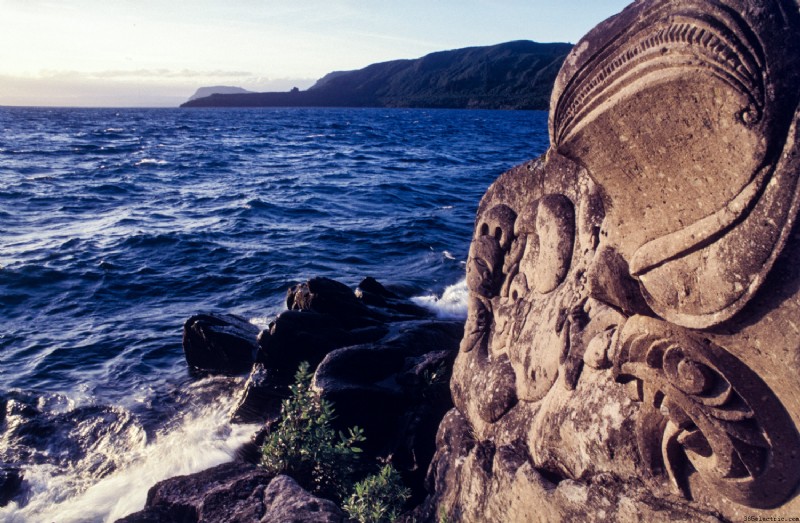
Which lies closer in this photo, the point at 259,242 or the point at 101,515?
the point at 101,515

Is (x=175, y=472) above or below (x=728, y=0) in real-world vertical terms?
below

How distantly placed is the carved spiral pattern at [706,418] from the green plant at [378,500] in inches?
91.5

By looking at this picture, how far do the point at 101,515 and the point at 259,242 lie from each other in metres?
14.3

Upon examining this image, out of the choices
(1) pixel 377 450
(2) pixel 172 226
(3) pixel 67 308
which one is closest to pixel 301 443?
(1) pixel 377 450

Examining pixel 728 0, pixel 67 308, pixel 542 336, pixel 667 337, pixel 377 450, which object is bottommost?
pixel 67 308

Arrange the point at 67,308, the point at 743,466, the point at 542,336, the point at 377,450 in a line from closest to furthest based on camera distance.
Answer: the point at 743,466 → the point at 542,336 → the point at 377,450 → the point at 67,308

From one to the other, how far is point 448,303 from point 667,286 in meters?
11.3

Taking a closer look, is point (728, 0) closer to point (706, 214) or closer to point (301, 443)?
point (706, 214)

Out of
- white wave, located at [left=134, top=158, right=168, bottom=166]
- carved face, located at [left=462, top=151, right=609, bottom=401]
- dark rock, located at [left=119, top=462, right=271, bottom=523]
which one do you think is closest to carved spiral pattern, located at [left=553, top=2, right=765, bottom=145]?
carved face, located at [left=462, top=151, right=609, bottom=401]

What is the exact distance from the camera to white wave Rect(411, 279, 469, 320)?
13648 millimetres

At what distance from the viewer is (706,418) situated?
2924mm

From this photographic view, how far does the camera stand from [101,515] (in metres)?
7.59

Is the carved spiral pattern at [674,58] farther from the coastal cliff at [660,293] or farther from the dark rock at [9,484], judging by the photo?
the dark rock at [9,484]

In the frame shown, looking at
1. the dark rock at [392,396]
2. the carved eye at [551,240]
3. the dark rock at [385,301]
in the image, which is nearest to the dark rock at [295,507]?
the dark rock at [392,396]
